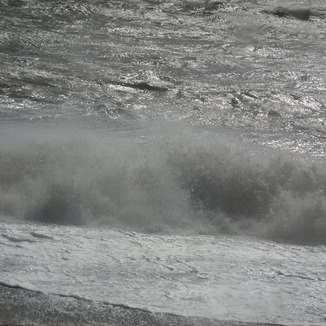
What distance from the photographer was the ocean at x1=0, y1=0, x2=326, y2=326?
14.0 ft

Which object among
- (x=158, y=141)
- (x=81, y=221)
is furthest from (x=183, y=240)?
(x=158, y=141)

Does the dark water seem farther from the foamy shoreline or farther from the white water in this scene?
the foamy shoreline

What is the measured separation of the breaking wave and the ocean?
15mm

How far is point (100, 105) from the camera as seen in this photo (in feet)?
27.7

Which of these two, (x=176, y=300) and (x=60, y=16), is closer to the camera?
(x=176, y=300)

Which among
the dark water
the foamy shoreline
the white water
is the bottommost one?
the dark water

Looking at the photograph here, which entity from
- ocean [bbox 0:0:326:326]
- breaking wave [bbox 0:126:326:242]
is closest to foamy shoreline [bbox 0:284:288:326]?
ocean [bbox 0:0:326:326]

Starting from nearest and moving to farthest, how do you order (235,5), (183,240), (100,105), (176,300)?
(176,300) → (183,240) → (100,105) → (235,5)

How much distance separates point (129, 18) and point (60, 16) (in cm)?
110

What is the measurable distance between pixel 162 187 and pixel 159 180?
106mm

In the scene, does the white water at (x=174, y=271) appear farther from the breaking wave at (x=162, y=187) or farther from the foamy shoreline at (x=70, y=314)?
the breaking wave at (x=162, y=187)

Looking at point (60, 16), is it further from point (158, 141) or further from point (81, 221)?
point (81, 221)

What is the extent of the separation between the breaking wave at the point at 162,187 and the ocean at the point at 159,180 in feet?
0.05

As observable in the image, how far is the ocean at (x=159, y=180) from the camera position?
426cm
